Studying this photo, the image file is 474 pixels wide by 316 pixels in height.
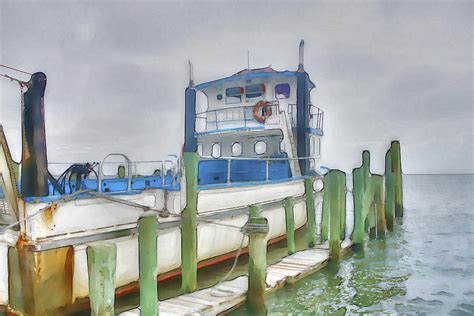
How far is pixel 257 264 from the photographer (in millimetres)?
7473

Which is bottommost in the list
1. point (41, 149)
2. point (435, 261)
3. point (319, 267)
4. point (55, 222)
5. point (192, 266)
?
point (435, 261)

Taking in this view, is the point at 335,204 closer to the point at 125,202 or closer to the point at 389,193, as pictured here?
the point at 125,202

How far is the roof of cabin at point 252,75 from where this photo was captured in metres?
16.7

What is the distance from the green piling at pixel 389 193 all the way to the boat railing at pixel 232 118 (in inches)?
226

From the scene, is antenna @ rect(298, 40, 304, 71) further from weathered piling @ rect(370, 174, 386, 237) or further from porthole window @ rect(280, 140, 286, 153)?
weathered piling @ rect(370, 174, 386, 237)

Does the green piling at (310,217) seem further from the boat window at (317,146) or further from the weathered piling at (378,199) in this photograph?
the boat window at (317,146)

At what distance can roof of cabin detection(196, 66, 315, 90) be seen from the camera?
16.7m

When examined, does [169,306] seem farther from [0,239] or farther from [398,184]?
[398,184]

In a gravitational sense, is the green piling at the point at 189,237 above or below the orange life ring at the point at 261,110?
below

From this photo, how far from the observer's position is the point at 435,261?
551 inches

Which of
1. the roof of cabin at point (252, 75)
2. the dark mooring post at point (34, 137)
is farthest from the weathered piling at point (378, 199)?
the dark mooring post at point (34, 137)

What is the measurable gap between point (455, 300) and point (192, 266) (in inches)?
271

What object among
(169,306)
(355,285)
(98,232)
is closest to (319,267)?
(355,285)

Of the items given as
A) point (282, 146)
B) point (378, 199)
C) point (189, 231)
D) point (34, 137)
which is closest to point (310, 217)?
point (378, 199)
